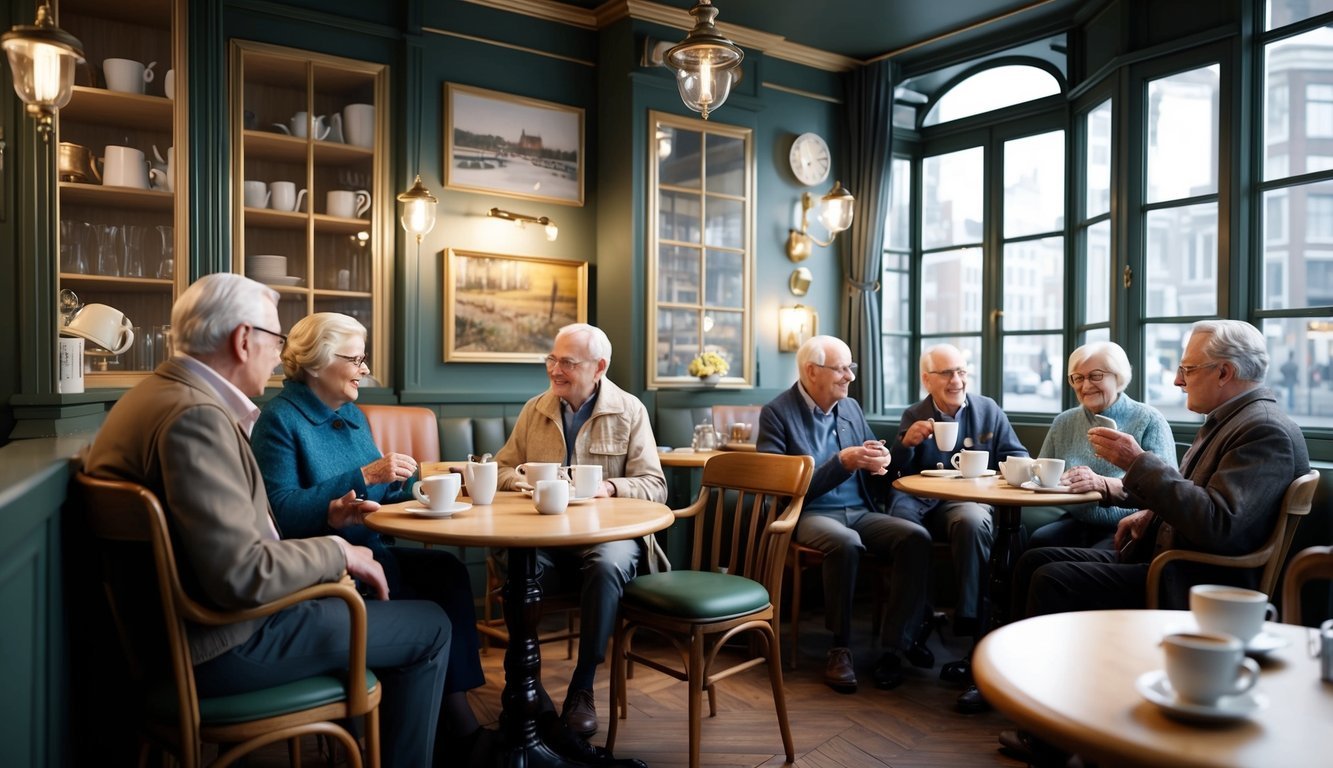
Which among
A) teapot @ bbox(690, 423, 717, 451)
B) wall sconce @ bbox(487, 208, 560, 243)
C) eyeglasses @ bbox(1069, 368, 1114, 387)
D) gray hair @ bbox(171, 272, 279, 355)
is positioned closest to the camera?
gray hair @ bbox(171, 272, 279, 355)

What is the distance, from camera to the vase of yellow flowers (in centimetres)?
543

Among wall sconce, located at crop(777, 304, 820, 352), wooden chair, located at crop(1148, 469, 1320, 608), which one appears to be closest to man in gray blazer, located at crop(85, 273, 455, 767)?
wooden chair, located at crop(1148, 469, 1320, 608)

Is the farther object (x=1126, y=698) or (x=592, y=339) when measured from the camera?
(x=592, y=339)

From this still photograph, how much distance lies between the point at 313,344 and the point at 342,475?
0.41m

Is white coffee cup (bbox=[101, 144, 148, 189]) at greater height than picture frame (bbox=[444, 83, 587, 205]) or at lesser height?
lesser

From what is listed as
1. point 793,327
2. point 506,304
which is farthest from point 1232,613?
point 793,327

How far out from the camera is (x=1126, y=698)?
1165 mm

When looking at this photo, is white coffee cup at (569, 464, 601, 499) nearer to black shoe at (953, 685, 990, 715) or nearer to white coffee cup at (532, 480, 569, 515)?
white coffee cup at (532, 480, 569, 515)

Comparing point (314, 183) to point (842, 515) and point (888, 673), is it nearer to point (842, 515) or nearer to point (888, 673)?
point (842, 515)

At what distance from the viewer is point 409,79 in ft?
15.9

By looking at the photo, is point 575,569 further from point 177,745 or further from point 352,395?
point 177,745

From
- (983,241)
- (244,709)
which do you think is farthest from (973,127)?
(244,709)

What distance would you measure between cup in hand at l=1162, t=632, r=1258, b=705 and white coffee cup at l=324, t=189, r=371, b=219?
4440 millimetres

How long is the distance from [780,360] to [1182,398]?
237 centimetres
